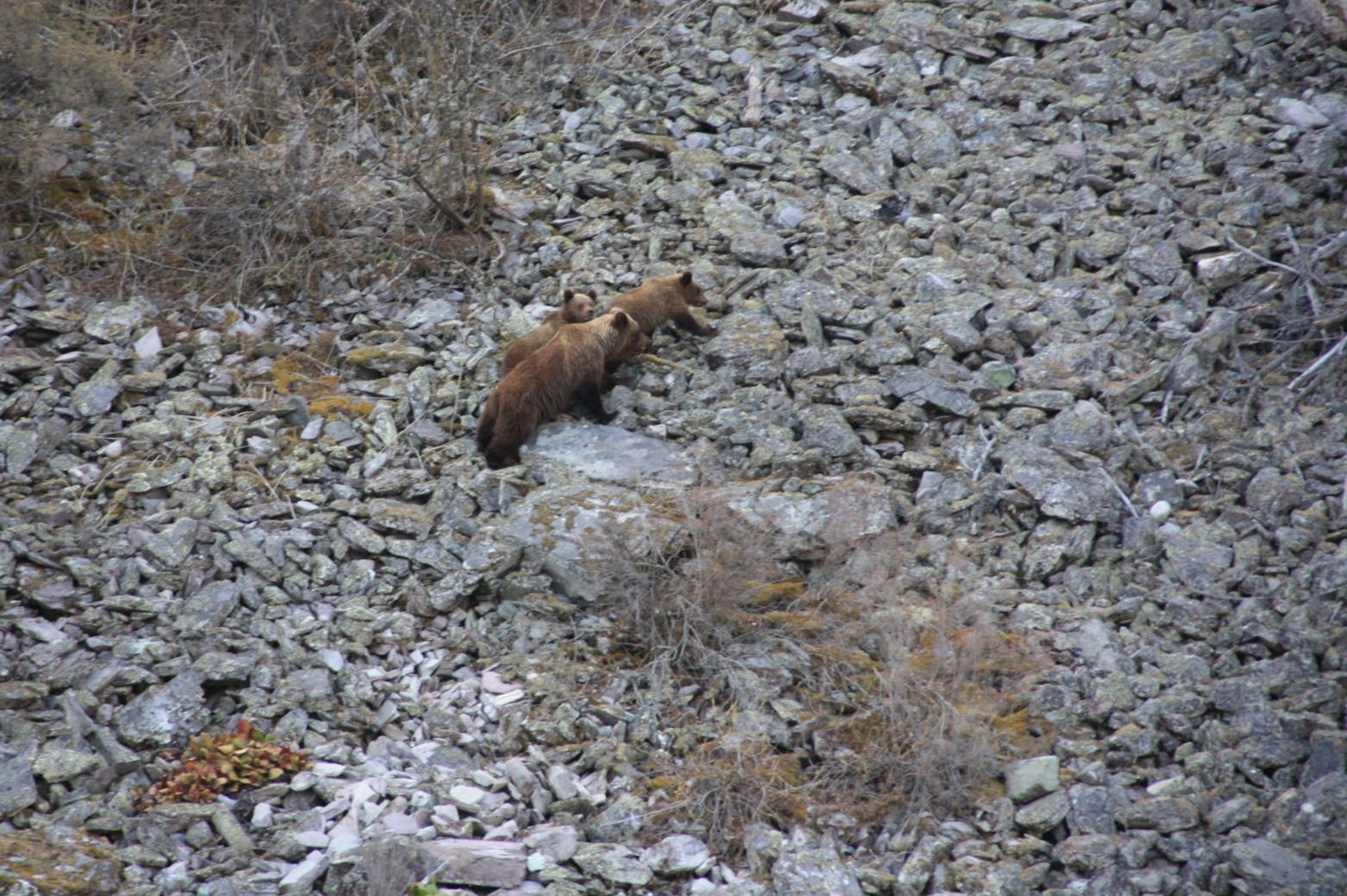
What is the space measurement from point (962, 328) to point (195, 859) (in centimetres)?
517

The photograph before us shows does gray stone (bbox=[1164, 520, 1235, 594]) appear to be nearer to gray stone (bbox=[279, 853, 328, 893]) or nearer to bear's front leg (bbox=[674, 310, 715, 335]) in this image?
bear's front leg (bbox=[674, 310, 715, 335])

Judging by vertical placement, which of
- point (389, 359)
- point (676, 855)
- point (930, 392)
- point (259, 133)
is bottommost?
point (676, 855)

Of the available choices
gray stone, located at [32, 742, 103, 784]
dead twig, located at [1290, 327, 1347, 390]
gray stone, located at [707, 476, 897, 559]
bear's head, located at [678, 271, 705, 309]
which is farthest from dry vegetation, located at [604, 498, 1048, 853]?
dead twig, located at [1290, 327, 1347, 390]

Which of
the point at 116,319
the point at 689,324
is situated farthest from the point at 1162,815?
the point at 116,319

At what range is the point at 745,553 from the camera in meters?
5.97

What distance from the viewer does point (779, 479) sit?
6.54 m

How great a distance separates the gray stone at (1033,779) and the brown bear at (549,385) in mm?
3178

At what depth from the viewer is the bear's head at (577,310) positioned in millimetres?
7426

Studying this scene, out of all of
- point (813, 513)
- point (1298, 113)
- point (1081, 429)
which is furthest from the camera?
point (1298, 113)

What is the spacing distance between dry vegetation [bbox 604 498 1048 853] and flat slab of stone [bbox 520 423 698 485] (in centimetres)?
54

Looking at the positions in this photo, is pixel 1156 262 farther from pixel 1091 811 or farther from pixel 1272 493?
pixel 1091 811

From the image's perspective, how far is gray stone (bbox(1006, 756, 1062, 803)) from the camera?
5090mm

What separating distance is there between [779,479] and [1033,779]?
→ 215cm

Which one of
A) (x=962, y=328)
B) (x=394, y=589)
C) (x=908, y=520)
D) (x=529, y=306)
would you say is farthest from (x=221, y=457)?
(x=962, y=328)
